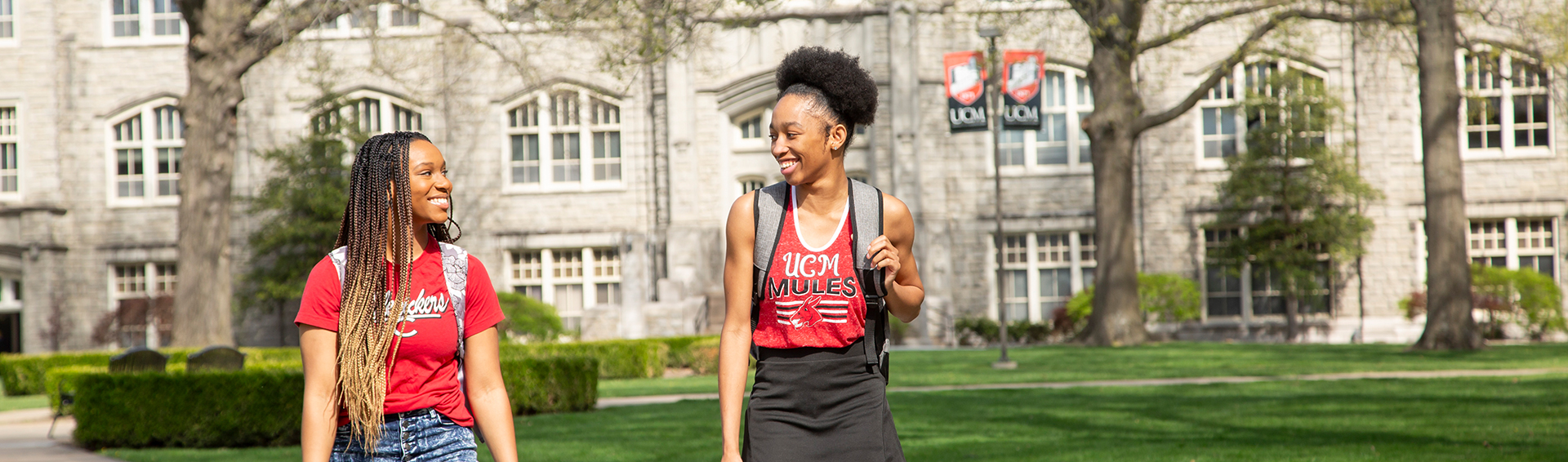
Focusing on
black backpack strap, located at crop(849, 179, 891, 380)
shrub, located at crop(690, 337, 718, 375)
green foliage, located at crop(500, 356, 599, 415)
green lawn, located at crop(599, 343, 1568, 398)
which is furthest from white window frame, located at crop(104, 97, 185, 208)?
black backpack strap, located at crop(849, 179, 891, 380)

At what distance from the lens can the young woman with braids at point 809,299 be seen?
2891mm

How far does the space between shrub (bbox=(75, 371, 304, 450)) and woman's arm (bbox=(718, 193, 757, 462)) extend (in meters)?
7.75

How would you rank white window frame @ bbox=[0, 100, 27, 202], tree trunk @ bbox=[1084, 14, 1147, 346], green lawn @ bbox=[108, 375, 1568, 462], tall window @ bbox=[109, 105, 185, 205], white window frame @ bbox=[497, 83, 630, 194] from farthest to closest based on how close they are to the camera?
tall window @ bbox=[109, 105, 185, 205]
white window frame @ bbox=[497, 83, 630, 194]
white window frame @ bbox=[0, 100, 27, 202]
tree trunk @ bbox=[1084, 14, 1147, 346]
green lawn @ bbox=[108, 375, 1568, 462]

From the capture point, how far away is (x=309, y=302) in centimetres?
271

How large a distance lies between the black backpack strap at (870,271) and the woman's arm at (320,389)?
126 centimetres

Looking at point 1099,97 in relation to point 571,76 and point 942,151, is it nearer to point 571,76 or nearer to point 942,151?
point 942,151

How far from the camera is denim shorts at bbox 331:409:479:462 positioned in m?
2.75

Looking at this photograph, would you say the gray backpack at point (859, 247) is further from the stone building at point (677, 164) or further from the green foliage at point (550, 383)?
the stone building at point (677, 164)

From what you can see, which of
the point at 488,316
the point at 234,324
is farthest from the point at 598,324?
the point at 488,316

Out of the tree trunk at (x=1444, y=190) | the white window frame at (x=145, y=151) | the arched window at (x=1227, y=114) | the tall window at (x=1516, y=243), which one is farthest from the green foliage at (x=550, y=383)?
the tall window at (x=1516, y=243)

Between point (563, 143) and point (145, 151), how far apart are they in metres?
10.0

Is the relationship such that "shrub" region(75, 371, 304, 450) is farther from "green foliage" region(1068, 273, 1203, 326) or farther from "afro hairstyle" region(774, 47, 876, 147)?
"green foliage" region(1068, 273, 1203, 326)

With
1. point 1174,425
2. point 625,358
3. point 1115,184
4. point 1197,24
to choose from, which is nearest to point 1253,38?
point 1197,24

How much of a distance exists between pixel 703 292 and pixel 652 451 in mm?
17506
